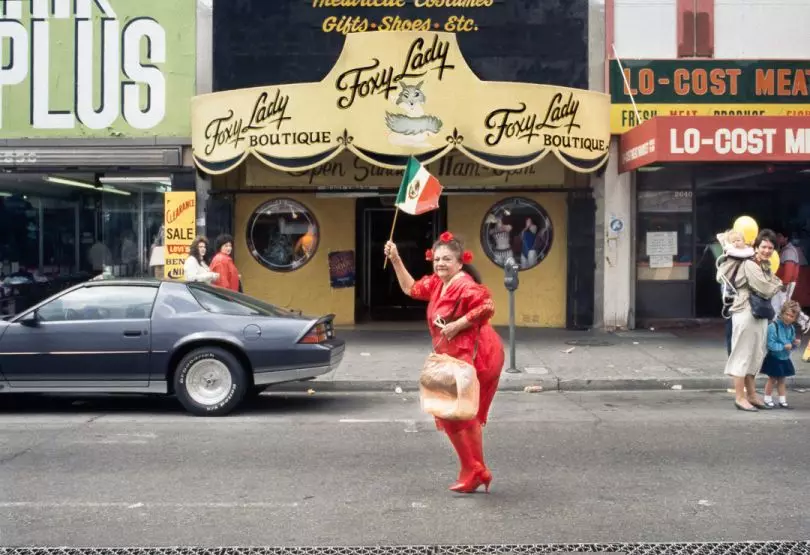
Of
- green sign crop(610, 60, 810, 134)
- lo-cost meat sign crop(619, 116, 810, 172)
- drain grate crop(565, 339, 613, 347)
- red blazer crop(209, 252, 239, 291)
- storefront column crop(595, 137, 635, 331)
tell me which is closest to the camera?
red blazer crop(209, 252, 239, 291)

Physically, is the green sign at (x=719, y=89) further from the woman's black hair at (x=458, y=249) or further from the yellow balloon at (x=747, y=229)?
the woman's black hair at (x=458, y=249)

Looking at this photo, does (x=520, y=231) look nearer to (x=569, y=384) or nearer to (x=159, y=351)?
(x=569, y=384)

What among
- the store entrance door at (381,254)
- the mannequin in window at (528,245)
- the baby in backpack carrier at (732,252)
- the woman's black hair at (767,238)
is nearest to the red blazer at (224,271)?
the store entrance door at (381,254)

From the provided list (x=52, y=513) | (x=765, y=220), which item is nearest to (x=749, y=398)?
(x=52, y=513)

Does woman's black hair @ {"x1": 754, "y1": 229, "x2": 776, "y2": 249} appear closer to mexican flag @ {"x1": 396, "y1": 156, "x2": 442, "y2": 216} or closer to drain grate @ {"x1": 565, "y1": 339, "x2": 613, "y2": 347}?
mexican flag @ {"x1": 396, "y1": 156, "x2": 442, "y2": 216}

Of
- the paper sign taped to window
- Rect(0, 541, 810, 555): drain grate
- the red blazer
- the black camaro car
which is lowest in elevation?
Rect(0, 541, 810, 555): drain grate

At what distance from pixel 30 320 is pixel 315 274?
7.88 meters

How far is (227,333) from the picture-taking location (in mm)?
9227

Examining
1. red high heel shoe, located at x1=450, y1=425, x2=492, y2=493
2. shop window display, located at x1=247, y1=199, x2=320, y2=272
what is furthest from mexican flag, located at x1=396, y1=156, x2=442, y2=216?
shop window display, located at x1=247, y1=199, x2=320, y2=272

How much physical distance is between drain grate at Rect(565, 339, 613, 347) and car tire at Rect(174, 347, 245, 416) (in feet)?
→ 22.0

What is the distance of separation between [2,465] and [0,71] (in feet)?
35.1

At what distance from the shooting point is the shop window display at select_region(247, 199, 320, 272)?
16.6 m

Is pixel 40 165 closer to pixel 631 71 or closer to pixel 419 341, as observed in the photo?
pixel 419 341

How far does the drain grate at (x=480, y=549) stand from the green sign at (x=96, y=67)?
38.4 feet
